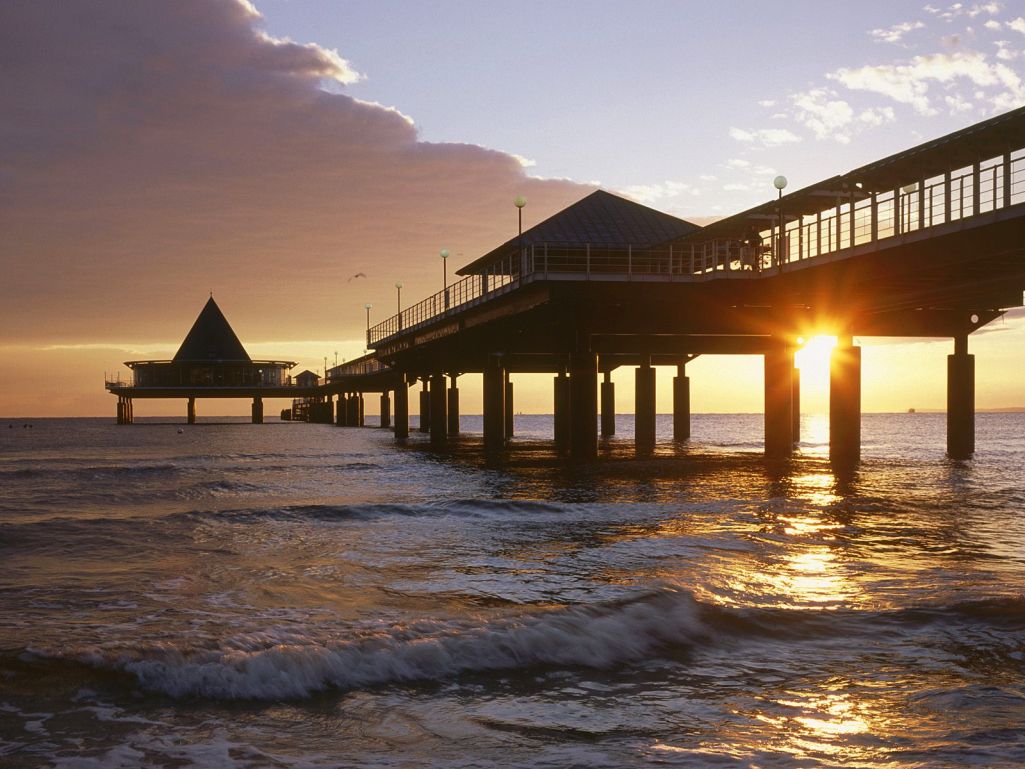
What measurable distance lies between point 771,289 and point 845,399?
554 centimetres

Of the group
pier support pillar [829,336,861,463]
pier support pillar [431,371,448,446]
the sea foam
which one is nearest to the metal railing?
pier support pillar [431,371,448,446]

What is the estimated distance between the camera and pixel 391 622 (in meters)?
9.51

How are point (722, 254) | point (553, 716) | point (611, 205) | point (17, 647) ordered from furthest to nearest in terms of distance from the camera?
point (611, 205)
point (722, 254)
point (17, 647)
point (553, 716)

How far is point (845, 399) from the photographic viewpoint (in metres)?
35.6

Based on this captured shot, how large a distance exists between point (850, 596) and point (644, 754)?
220 inches

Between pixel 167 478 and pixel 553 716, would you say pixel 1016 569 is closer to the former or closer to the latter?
pixel 553 716

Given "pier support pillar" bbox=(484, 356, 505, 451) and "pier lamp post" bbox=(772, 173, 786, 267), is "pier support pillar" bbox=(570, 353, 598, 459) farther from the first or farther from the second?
"pier support pillar" bbox=(484, 356, 505, 451)

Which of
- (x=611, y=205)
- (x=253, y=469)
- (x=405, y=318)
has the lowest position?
(x=253, y=469)

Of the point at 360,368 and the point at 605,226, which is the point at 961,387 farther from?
the point at 360,368

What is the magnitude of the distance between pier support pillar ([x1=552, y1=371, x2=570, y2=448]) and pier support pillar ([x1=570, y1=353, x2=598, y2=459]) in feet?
45.7

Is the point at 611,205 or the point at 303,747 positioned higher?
the point at 611,205

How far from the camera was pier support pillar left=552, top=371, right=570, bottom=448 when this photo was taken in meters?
52.4

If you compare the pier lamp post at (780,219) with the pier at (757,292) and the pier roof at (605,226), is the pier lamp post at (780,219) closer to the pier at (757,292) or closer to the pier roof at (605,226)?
the pier at (757,292)

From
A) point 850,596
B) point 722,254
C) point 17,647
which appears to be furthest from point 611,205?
point 17,647
